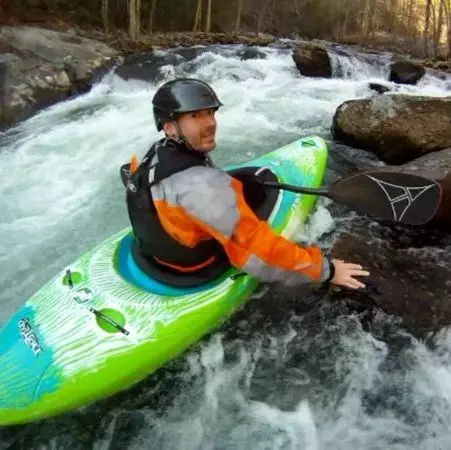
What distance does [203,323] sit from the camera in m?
2.75

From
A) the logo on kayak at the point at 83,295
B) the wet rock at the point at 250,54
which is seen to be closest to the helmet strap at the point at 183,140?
the logo on kayak at the point at 83,295

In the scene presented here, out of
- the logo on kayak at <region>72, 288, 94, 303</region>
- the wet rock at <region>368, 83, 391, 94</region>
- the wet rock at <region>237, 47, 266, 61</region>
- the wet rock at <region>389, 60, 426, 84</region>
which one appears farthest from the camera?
the wet rock at <region>237, 47, 266, 61</region>

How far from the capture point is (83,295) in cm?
272

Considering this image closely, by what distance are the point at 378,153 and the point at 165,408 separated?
3.58 metres

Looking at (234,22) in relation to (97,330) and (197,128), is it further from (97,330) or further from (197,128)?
(97,330)

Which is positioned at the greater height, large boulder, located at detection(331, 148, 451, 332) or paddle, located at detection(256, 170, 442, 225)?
paddle, located at detection(256, 170, 442, 225)

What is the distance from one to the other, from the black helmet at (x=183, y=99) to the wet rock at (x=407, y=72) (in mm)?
7628

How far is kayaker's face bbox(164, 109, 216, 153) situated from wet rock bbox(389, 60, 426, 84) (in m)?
7.62

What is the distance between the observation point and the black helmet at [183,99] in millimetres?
2260

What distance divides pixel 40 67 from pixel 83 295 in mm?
5730

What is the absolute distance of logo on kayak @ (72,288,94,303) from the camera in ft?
8.84

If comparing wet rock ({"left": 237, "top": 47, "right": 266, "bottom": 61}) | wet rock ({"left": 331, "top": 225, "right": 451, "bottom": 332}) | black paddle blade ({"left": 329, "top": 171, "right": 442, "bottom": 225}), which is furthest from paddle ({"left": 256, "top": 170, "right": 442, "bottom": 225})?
wet rock ({"left": 237, "top": 47, "right": 266, "bottom": 61})

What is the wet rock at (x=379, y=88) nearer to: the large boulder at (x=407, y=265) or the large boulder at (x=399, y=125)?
the large boulder at (x=399, y=125)

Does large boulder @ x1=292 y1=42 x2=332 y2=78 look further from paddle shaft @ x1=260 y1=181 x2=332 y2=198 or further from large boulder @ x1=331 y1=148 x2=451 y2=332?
paddle shaft @ x1=260 y1=181 x2=332 y2=198
